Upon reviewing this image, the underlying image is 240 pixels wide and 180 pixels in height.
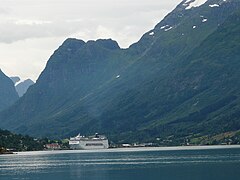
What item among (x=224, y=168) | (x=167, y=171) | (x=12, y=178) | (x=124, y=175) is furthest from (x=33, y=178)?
(x=224, y=168)

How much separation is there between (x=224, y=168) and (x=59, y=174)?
114 feet

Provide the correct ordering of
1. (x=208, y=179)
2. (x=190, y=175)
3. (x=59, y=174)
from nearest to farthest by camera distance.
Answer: (x=208, y=179) < (x=190, y=175) < (x=59, y=174)

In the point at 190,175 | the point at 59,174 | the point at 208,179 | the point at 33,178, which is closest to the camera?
the point at 208,179

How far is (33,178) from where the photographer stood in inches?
5551

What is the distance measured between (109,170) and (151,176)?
83.1 ft

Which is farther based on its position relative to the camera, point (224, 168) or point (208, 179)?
point (224, 168)

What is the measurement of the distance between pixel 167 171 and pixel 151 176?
1224 cm

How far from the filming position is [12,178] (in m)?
144

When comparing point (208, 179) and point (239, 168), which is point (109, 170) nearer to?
point (239, 168)

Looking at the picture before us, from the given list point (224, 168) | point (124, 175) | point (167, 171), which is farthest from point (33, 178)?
point (224, 168)

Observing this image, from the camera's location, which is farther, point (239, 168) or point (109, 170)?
point (109, 170)

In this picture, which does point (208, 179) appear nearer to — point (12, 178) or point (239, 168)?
point (239, 168)

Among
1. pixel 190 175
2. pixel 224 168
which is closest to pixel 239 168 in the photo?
pixel 224 168

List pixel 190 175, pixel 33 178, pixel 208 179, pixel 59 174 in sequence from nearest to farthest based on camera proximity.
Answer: pixel 208 179, pixel 190 175, pixel 33 178, pixel 59 174
